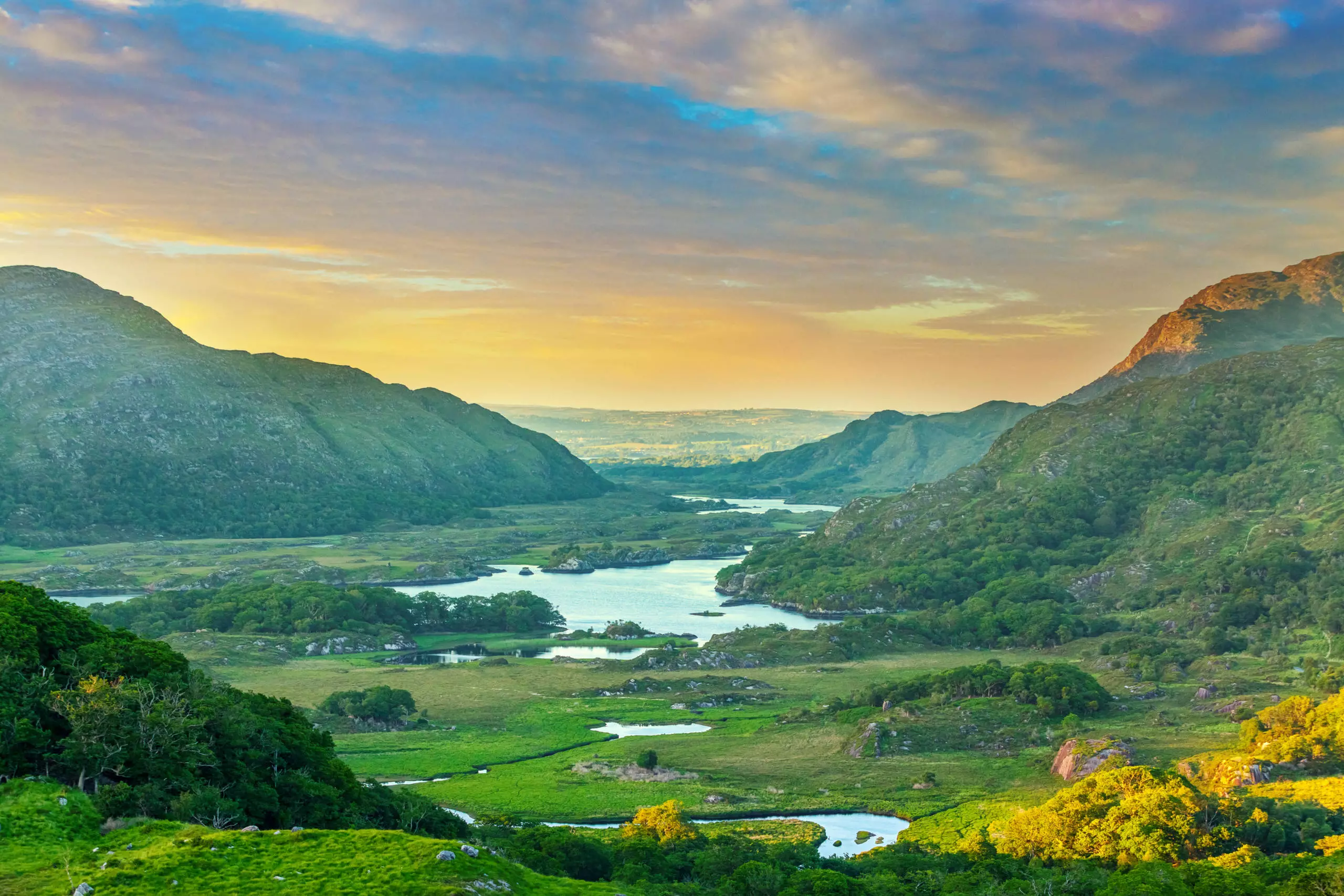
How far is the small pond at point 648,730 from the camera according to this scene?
436ft

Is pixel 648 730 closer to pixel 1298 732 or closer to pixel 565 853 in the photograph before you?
pixel 565 853

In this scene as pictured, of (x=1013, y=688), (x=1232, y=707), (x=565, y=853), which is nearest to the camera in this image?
(x=565, y=853)

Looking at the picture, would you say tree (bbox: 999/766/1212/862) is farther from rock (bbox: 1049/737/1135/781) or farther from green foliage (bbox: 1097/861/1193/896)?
rock (bbox: 1049/737/1135/781)

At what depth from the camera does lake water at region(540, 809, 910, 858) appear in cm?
8700

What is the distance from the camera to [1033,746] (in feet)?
384

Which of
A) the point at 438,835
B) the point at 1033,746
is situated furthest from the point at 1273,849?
the point at 438,835

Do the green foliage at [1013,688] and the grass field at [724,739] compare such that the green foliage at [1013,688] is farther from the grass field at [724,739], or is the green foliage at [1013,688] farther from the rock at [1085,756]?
the rock at [1085,756]

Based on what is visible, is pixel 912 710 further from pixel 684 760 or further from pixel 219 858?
pixel 219 858

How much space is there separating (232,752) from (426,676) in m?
107

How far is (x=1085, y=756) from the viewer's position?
103 m

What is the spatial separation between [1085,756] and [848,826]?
975 inches

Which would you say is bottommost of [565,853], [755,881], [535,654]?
[535,654]

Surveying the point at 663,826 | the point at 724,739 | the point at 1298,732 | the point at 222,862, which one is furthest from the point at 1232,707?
the point at 222,862

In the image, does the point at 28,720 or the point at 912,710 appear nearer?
the point at 28,720
